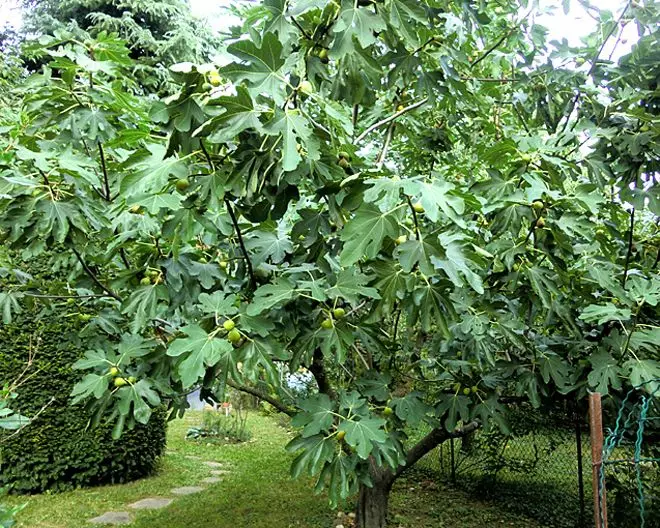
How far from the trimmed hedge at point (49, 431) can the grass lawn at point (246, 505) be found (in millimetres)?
195

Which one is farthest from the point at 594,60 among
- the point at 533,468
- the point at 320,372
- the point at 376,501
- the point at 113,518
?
the point at 113,518

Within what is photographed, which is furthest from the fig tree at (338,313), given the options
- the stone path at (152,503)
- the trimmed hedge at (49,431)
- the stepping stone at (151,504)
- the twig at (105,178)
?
the trimmed hedge at (49,431)

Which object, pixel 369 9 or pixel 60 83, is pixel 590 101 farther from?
pixel 60 83

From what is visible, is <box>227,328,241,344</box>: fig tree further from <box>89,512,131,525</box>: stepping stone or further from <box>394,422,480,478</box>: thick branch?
<box>89,512,131,525</box>: stepping stone

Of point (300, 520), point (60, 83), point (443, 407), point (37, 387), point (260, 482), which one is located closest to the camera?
point (60, 83)

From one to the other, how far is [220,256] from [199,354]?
3.25 ft

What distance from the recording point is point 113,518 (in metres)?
5.08

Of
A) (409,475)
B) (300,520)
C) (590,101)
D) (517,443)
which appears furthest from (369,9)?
(409,475)

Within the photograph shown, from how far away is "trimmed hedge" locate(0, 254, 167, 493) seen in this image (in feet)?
18.7

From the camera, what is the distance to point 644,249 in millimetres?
3418

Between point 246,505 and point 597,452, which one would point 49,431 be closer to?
point 246,505

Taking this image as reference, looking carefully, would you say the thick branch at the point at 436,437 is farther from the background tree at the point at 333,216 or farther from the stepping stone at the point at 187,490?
the stepping stone at the point at 187,490

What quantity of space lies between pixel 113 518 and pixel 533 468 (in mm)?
4196

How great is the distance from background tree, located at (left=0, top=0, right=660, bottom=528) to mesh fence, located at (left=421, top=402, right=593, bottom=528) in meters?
2.23
